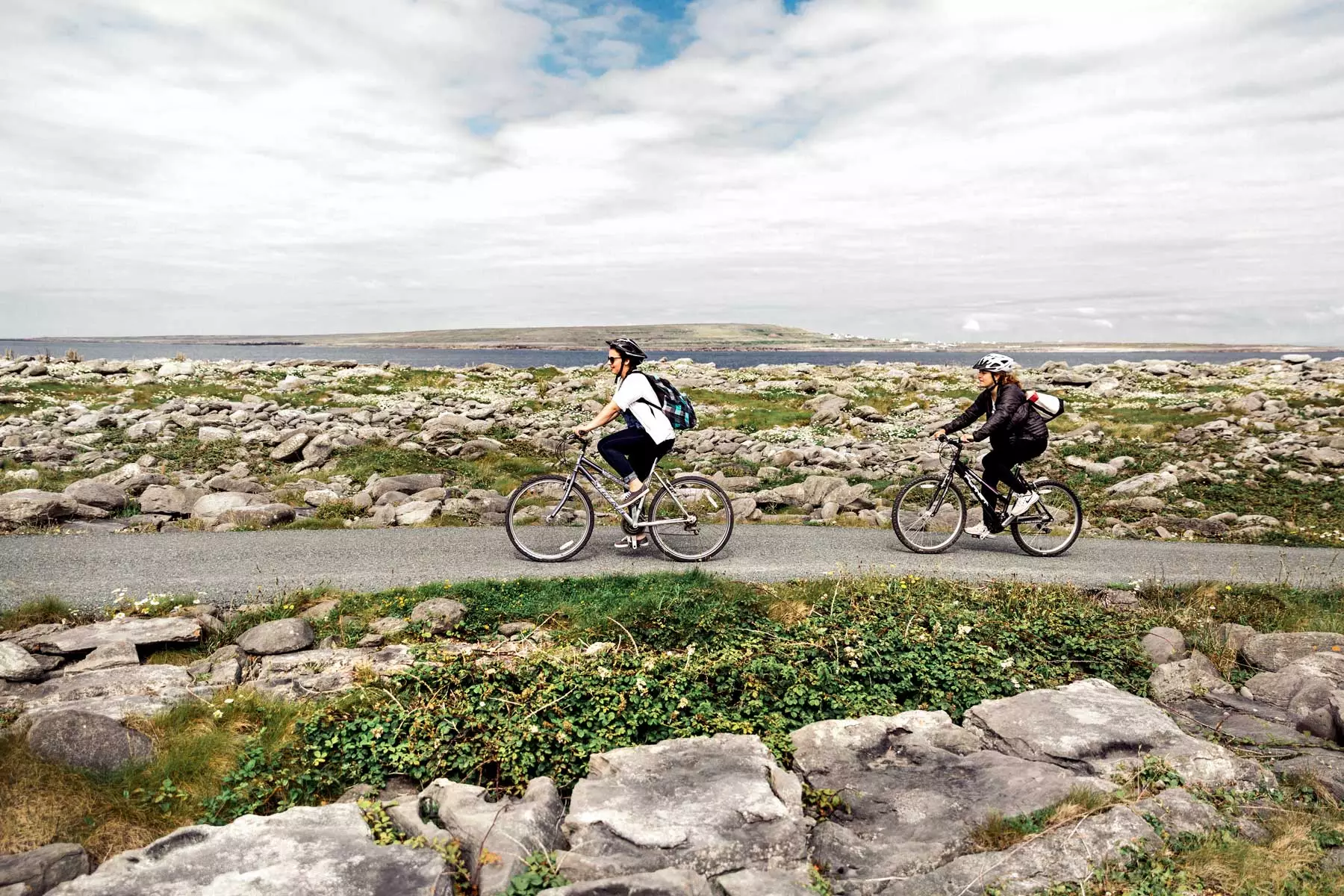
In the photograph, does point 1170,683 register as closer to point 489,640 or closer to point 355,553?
point 489,640

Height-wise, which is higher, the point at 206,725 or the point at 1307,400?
the point at 1307,400

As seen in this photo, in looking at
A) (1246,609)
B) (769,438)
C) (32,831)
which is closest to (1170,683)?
(1246,609)

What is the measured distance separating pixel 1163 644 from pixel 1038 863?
475 cm

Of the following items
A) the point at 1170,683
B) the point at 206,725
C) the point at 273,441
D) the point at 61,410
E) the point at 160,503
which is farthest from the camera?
the point at 61,410

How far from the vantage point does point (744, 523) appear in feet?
45.3

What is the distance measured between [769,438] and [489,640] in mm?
17404

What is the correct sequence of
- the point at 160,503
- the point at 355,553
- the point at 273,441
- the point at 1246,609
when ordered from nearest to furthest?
the point at 1246,609 → the point at 355,553 → the point at 160,503 → the point at 273,441

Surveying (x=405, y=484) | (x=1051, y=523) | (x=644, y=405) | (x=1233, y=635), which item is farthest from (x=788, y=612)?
(x=405, y=484)

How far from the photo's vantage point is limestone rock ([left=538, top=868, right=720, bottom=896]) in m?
4.23

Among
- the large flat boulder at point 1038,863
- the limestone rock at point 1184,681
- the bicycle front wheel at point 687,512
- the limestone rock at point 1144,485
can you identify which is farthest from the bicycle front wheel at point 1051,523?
the large flat boulder at point 1038,863

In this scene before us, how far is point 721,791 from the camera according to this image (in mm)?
5418

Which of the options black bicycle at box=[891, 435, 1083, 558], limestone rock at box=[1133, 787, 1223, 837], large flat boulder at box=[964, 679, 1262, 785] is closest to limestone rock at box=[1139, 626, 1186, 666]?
large flat boulder at box=[964, 679, 1262, 785]

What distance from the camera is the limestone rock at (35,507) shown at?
39.1 feet

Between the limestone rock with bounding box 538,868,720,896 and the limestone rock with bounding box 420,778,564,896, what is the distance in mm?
391
